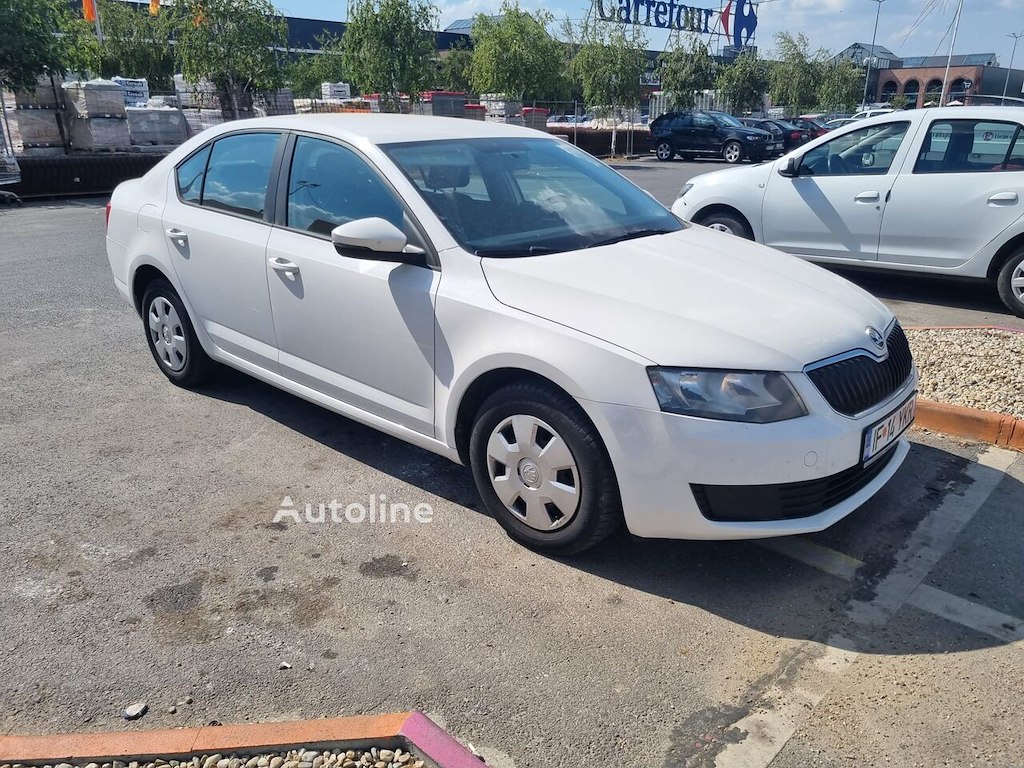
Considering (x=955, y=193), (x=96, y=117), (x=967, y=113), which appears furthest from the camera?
(x=96, y=117)

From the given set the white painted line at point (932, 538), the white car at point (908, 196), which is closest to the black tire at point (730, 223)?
the white car at point (908, 196)

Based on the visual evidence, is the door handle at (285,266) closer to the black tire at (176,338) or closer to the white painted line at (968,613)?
the black tire at (176,338)

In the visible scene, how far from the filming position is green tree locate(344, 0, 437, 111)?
2378cm

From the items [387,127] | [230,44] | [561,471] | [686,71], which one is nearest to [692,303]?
[561,471]

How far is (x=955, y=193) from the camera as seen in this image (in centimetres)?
692

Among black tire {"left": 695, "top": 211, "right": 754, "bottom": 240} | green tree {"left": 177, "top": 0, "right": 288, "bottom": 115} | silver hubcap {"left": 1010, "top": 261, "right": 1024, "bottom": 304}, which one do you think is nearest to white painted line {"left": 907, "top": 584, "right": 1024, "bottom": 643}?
silver hubcap {"left": 1010, "top": 261, "right": 1024, "bottom": 304}

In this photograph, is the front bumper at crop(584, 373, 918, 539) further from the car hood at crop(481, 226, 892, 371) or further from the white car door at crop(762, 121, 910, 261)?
the white car door at crop(762, 121, 910, 261)

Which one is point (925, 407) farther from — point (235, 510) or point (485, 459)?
point (235, 510)

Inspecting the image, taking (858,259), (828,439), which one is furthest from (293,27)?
(828,439)

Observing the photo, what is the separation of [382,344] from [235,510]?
1.06 m

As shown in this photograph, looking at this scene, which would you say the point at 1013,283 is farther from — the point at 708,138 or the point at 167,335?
the point at 708,138

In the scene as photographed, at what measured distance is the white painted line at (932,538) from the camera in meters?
3.19

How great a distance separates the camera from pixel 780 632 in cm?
305

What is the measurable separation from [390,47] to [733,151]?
1153cm
